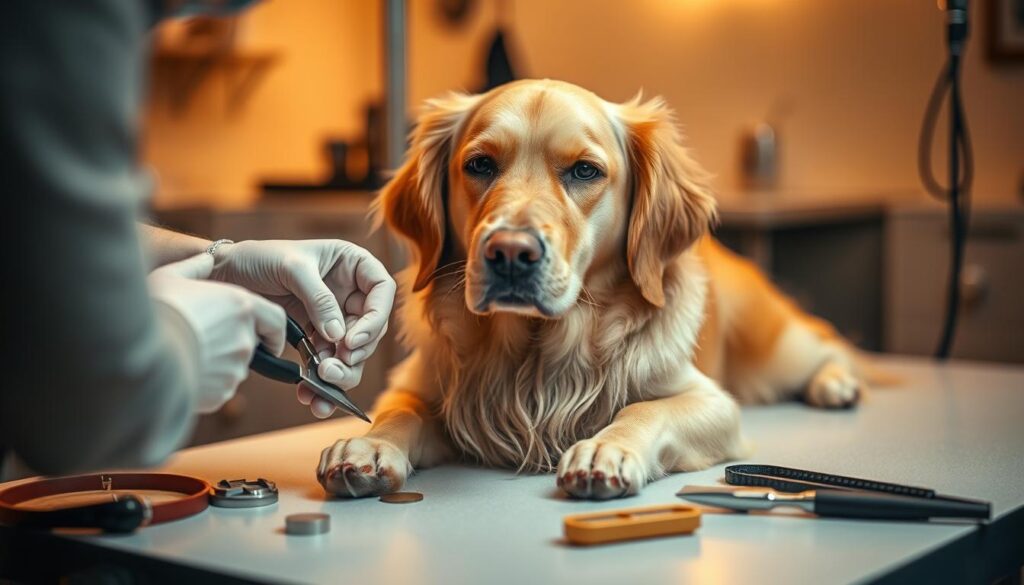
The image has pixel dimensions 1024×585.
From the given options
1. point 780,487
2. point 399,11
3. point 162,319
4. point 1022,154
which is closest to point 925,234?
point 1022,154

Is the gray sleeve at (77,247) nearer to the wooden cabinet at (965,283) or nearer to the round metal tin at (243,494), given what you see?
the round metal tin at (243,494)

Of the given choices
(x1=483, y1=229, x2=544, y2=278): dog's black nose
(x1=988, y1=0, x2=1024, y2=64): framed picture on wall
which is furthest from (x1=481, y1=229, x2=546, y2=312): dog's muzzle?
(x1=988, y1=0, x2=1024, y2=64): framed picture on wall

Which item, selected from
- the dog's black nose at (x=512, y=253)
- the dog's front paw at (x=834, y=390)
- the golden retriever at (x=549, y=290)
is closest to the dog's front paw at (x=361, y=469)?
the golden retriever at (x=549, y=290)

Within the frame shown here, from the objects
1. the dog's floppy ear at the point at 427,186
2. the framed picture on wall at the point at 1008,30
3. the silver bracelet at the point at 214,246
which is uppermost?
the framed picture on wall at the point at 1008,30

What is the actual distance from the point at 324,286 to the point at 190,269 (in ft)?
0.53

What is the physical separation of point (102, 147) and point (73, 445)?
223mm

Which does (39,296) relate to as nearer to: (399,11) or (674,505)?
(674,505)

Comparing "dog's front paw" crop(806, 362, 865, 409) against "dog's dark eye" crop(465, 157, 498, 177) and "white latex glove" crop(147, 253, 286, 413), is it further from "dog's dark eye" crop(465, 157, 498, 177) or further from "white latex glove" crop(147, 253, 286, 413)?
"white latex glove" crop(147, 253, 286, 413)

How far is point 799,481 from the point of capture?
1.16 m

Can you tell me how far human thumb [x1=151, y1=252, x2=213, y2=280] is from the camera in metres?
1.00

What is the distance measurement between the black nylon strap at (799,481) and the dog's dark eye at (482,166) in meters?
0.45

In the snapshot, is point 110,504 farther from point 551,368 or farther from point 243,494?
point 551,368

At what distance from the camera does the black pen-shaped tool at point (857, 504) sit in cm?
105

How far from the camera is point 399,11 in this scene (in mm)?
2047
